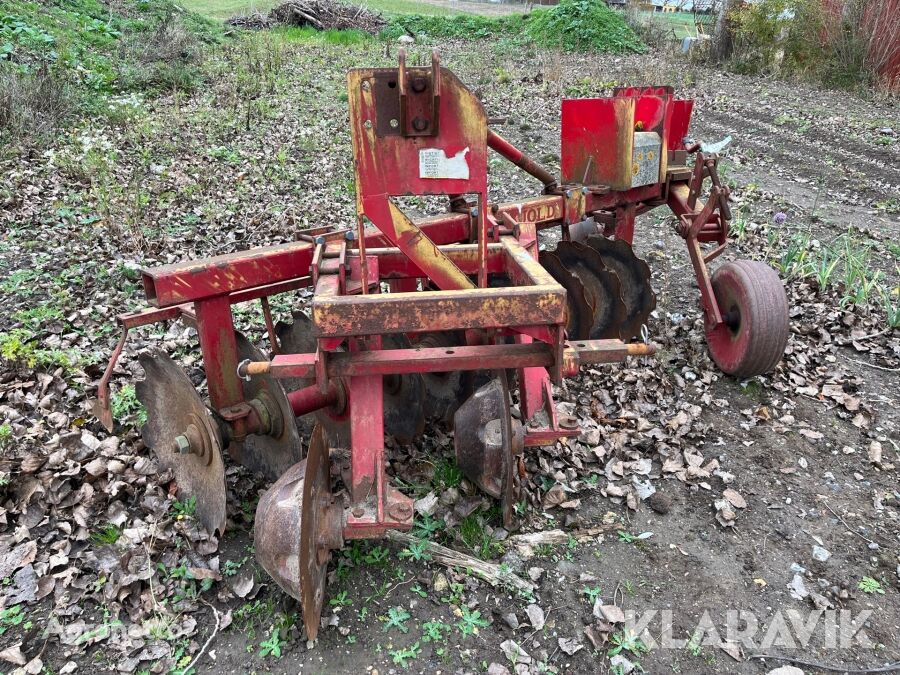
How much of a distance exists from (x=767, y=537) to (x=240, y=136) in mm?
8277

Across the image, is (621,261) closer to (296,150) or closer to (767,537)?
(767,537)

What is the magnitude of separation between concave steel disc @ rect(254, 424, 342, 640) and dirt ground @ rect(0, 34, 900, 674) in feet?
0.83

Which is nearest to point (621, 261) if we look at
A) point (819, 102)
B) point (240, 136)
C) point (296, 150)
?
point (296, 150)

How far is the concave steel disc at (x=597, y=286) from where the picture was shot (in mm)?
4039

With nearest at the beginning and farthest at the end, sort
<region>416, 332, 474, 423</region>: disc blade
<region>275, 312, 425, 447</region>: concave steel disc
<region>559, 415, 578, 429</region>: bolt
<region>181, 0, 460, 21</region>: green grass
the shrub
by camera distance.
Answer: <region>559, 415, 578, 429</region>: bolt, <region>275, 312, 425, 447</region>: concave steel disc, <region>416, 332, 474, 423</region>: disc blade, the shrub, <region>181, 0, 460, 21</region>: green grass

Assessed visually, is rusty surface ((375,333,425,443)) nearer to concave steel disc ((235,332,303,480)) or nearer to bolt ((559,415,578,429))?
concave steel disc ((235,332,303,480))

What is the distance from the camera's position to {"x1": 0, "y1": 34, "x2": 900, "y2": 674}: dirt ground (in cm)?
258

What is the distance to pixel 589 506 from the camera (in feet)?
10.9

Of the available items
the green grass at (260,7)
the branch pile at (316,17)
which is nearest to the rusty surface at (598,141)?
the branch pile at (316,17)

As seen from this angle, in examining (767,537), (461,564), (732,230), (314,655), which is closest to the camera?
(314,655)

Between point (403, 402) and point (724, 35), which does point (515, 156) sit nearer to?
point (403, 402)

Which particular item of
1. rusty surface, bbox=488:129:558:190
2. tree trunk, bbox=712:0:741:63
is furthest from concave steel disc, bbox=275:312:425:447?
tree trunk, bbox=712:0:741:63

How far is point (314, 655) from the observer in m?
2.51

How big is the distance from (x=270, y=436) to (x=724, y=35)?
57.6ft
